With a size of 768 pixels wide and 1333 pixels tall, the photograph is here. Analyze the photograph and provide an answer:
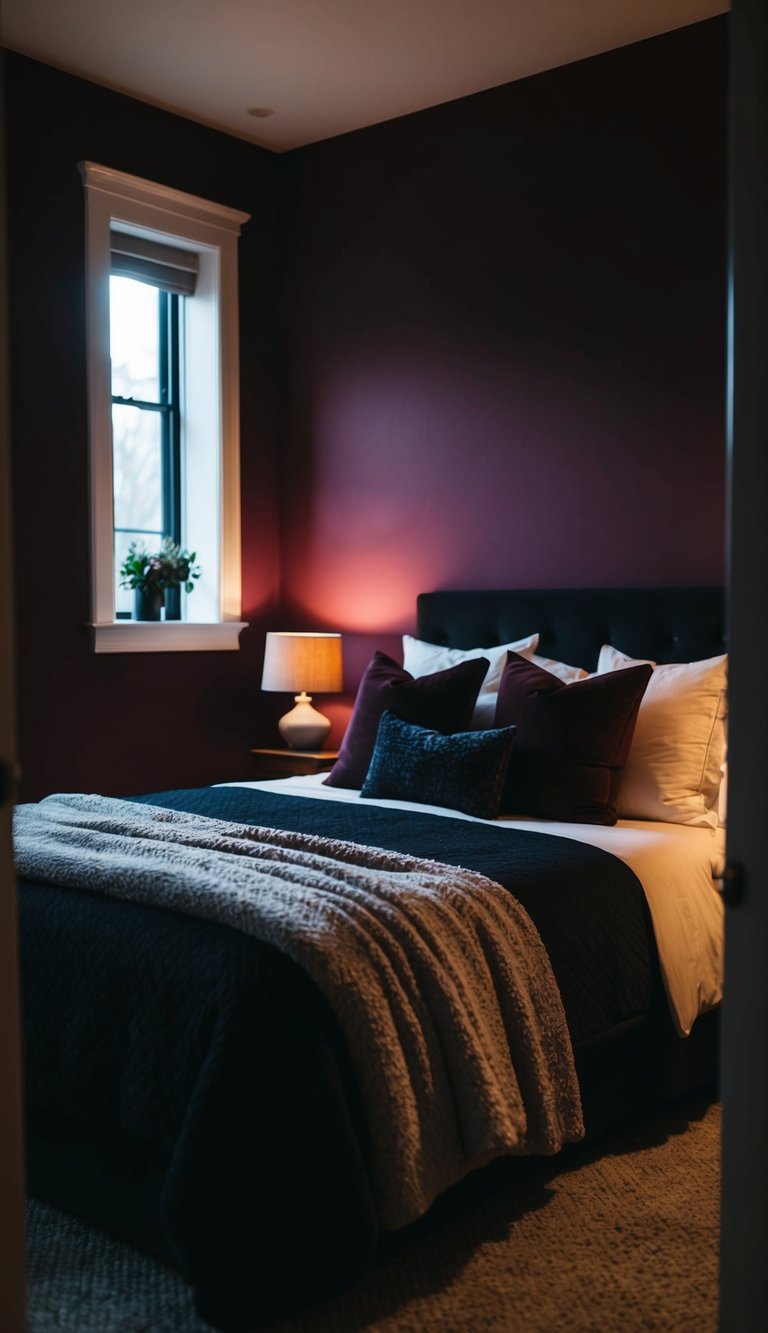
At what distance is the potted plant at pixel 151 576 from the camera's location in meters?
4.85

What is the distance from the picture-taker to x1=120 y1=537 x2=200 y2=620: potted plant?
4852mm

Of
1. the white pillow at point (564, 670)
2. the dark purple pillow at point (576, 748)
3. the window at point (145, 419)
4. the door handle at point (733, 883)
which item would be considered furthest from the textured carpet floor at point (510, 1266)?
the window at point (145, 419)

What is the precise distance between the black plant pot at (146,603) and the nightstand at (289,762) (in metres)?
0.75

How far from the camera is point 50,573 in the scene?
451cm

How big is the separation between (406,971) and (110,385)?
3.12 m

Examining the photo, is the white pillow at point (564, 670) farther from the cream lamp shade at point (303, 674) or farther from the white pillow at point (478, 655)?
the cream lamp shade at point (303, 674)

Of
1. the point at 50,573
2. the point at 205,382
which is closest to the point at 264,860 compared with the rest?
the point at 50,573

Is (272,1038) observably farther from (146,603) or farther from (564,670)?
(146,603)

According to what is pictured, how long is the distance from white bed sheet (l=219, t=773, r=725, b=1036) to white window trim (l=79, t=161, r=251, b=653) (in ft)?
6.45

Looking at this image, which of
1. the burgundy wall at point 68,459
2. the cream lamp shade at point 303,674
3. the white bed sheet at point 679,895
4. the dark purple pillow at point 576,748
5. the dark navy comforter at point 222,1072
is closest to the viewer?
the dark navy comforter at point 222,1072

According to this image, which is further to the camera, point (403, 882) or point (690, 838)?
point (690, 838)

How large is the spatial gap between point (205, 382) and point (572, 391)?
1.66m

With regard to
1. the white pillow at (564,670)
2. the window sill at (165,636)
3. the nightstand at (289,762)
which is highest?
the window sill at (165,636)

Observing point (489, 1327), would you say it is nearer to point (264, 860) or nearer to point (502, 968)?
point (502, 968)
